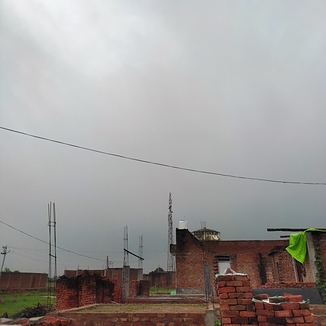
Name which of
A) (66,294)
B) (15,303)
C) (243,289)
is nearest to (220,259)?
(66,294)

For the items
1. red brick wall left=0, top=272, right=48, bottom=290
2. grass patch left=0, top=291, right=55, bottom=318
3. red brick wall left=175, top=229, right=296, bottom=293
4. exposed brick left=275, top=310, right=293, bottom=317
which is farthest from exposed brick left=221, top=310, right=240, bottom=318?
red brick wall left=0, top=272, right=48, bottom=290

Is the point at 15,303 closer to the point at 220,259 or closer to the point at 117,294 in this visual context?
the point at 117,294

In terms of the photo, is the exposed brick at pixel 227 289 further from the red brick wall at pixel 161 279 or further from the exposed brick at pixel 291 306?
the red brick wall at pixel 161 279

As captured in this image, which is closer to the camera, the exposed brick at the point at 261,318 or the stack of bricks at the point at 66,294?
the exposed brick at the point at 261,318

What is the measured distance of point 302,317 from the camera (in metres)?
3.01

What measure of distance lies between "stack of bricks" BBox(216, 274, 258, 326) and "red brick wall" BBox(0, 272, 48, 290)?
3388 cm

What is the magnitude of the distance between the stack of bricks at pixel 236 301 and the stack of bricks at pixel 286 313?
0.13m

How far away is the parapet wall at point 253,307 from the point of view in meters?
3.02

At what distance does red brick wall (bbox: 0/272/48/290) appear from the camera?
31.1 m

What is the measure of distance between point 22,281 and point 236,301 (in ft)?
119

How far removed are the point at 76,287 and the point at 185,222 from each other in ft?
35.9

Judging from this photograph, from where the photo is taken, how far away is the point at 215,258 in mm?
18984

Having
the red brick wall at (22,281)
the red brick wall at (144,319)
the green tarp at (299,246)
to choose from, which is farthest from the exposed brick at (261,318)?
the red brick wall at (22,281)

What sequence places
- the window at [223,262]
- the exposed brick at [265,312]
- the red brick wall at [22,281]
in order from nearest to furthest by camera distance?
the exposed brick at [265,312] → the window at [223,262] → the red brick wall at [22,281]
